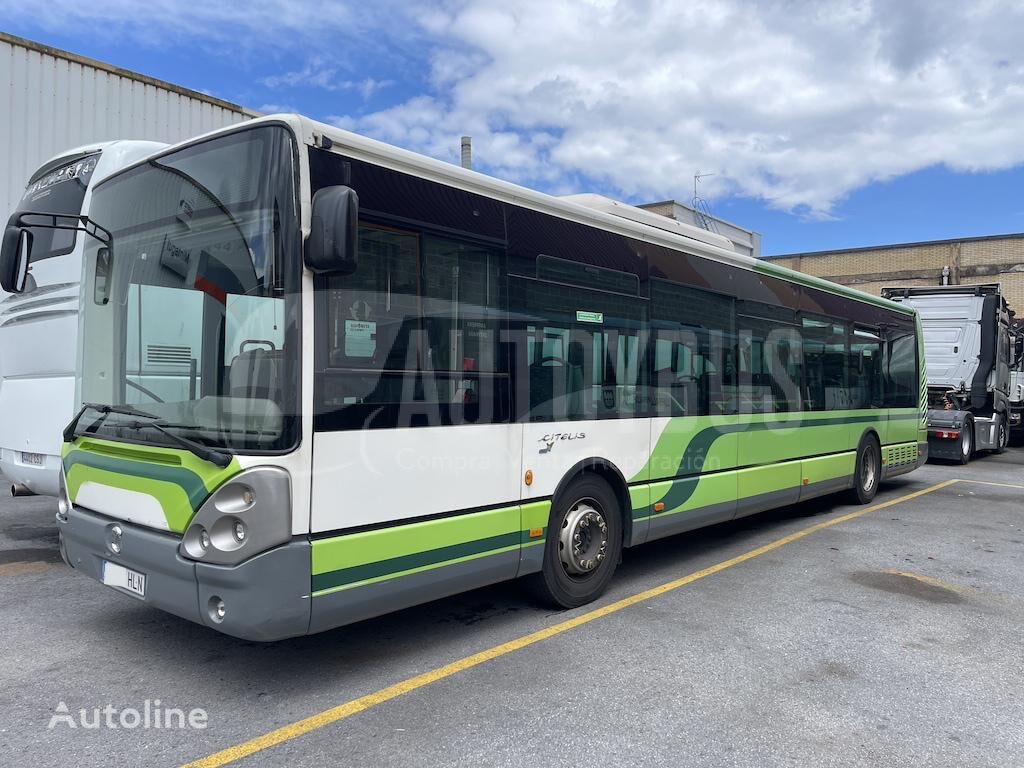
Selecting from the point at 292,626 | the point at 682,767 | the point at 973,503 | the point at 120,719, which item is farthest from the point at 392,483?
the point at 973,503

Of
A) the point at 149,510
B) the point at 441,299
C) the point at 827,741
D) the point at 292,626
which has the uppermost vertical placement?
the point at 441,299

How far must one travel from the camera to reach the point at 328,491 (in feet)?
12.3

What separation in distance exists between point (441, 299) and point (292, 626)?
1.95 meters

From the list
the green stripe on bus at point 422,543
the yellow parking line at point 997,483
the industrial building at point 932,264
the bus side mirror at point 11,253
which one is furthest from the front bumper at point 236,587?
the industrial building at point 932,264

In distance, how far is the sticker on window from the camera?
12.7ft

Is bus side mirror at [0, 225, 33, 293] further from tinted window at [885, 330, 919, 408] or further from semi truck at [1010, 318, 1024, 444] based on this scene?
semi truck at [1010, 318, 1024, 444]

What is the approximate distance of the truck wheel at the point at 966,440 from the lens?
15117mm

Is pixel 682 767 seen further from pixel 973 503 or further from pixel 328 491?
pixel 973 503

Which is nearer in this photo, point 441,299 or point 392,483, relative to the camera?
point 392,483

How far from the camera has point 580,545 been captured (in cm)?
540

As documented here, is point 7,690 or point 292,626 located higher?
point 292,626

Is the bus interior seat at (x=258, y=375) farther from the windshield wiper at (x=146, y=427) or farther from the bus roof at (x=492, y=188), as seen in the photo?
the bus roof at (x=492, y=188)

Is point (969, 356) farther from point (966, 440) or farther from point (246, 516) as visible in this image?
point (246, 516)

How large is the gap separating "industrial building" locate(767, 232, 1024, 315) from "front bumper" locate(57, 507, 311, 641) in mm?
28773
